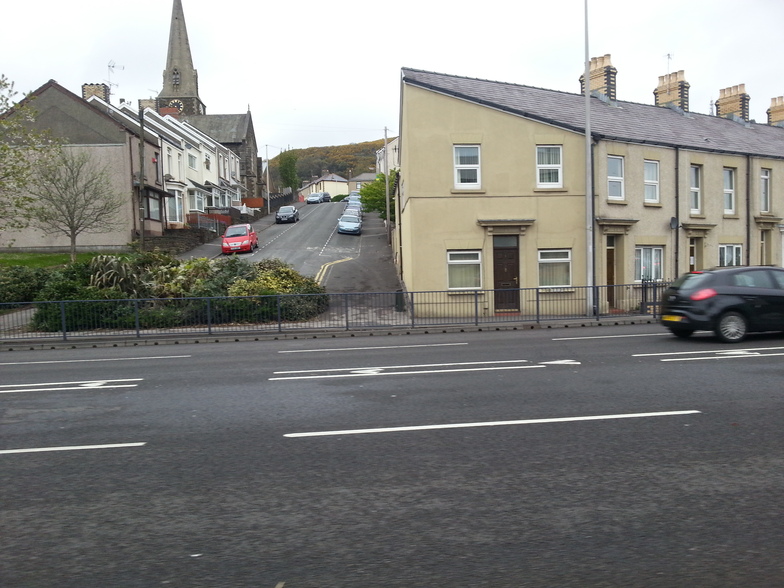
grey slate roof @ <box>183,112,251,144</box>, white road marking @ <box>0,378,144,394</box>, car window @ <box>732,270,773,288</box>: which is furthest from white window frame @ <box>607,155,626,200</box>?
grey slate roof @ <box>183,112,251,144</box>

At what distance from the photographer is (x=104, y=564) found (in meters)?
4.15

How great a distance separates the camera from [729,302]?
46.1 feet

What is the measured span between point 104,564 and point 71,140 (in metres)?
41.6

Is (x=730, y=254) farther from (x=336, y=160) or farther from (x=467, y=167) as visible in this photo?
(x=336, y=160)

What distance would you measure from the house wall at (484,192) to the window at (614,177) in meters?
1.46

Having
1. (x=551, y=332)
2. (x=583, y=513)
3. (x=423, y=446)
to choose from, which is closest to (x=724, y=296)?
(x=551, y=332)

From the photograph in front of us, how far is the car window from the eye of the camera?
14.4m

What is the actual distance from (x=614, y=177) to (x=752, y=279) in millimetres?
11501

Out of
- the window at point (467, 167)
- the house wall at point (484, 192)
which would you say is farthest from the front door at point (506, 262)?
the window at point (467, 167)

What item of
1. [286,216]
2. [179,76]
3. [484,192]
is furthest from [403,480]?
[179,76]

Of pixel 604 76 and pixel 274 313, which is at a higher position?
pixel 604 76

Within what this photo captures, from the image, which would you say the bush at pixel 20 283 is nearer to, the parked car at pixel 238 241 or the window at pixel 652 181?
the parked car at pixel 238 241

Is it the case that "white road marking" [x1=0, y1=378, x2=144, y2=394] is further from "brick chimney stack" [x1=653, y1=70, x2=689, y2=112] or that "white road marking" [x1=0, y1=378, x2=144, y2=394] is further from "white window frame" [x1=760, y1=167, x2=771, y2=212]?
"brick chimney stack" [x1=653, y1=70, x2=689, y2=112]

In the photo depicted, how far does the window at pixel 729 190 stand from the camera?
28.7 metres
